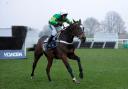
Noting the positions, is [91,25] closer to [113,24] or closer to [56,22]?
[113,24]

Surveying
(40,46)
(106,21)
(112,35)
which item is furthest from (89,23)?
(40,46)

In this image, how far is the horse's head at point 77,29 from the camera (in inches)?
447

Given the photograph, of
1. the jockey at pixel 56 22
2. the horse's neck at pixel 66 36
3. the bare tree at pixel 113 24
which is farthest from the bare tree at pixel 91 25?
the horse's neck at pixel 66 36

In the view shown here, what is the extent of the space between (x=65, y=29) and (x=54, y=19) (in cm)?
69

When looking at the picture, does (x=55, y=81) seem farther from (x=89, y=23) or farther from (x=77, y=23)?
(x=89, y=23)

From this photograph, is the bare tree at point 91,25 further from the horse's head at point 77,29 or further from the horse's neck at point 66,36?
the horse's head at point 77,29

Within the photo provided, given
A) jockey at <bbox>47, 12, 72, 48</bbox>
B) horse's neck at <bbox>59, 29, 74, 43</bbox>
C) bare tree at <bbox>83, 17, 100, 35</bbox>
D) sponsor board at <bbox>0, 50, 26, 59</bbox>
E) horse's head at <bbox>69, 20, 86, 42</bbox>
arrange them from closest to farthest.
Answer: horse's head at <bbox>69, 20, 86, 42</bbox> < horse's neck at <bbox>59, 29, 74, 43</bbox> < jockey at <bbox>47, 12, 72, 48</bbox> < sponsor board at <bbox>0, 50, 26, 59</bbox> < bare tree at <bbox>83, 17, 100, 35</bbox>

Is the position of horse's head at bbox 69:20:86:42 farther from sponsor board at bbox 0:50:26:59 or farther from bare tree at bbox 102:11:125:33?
bare tree at bbox 102:11:125:33

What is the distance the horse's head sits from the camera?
11.4m

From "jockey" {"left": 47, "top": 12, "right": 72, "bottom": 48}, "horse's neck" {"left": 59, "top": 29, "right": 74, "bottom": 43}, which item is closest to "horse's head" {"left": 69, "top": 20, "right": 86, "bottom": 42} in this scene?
"horse's neck" {"left": 59, "top": 29, "right": 74, "bottom": 43}

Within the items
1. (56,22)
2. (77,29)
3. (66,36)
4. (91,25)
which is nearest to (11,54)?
(56,22)

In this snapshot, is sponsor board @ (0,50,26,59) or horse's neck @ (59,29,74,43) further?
sponsor board @ (0,50,26,59)

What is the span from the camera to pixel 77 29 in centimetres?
1159

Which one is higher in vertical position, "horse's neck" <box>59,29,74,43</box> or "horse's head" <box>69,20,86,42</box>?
"horse's head" <box>69,20,86,42</box>
